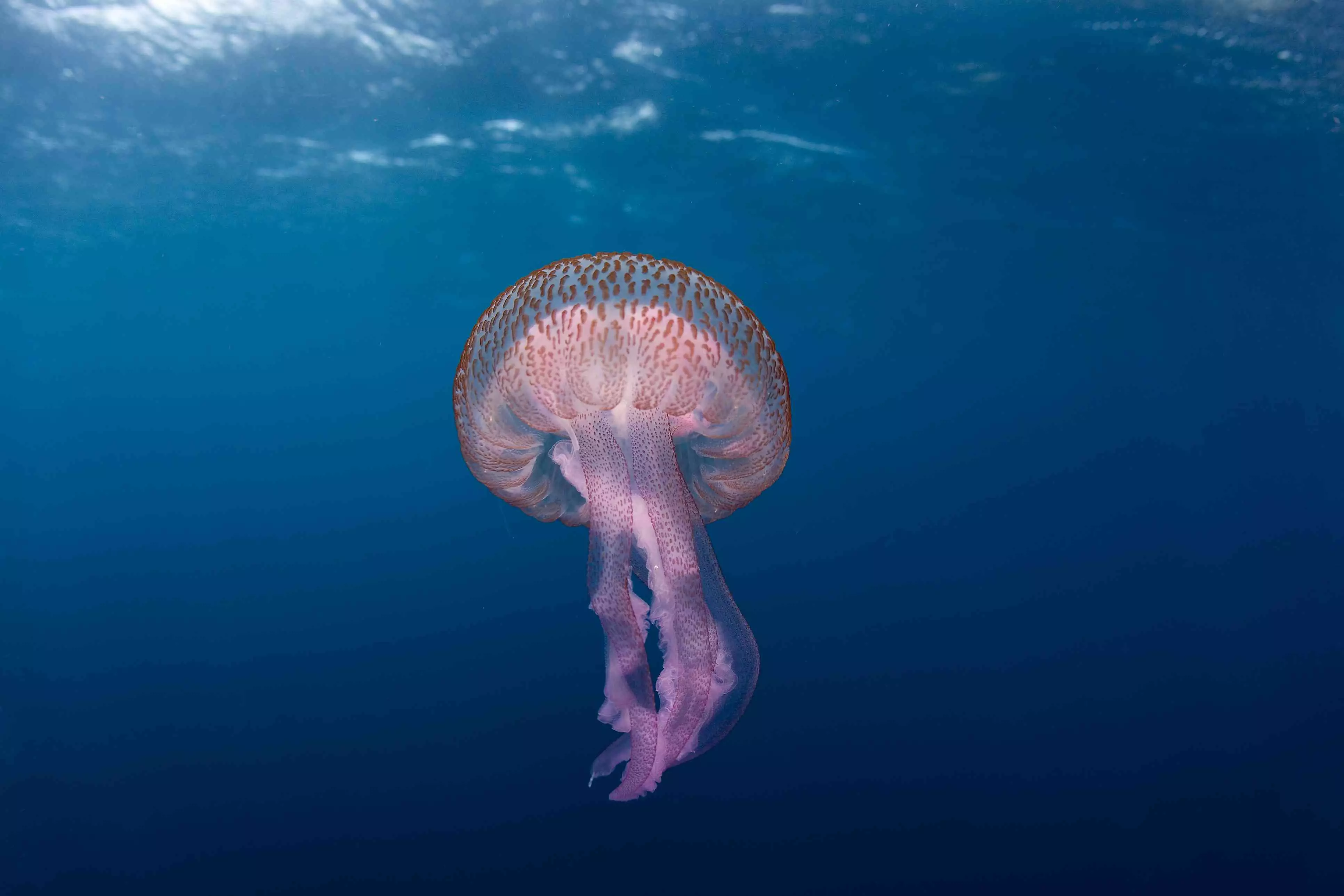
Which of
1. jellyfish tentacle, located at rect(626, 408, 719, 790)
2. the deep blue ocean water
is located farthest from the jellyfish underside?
the deep blue ocean water

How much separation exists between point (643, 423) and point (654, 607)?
2.44 ft

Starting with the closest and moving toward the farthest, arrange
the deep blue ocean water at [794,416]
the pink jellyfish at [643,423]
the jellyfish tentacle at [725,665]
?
the pink jellyfish at [643,423]
the jellyfish tentacle at [725,665]
the deep blue ocean water at [794,416]

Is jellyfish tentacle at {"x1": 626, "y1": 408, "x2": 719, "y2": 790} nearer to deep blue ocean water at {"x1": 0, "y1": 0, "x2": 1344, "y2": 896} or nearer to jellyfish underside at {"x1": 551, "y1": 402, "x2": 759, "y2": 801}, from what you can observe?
jellyfish underside at {"x1": 551, "y1": 402, "x2": 759, "y2": 801}

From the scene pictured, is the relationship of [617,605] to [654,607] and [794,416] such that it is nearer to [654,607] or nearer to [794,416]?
[654,607]

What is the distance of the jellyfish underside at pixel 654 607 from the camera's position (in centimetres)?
254

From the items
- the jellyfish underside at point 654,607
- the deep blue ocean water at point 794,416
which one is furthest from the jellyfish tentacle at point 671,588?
the deep blue ocean water at point 794,416

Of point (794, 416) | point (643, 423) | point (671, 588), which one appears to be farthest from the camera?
point (794, 416)

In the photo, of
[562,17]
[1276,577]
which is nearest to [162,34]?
[562,17]

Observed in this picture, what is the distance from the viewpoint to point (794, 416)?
1639 cm

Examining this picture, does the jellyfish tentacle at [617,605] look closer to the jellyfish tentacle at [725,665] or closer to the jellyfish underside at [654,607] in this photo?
the jellyfish underside at [654,607]

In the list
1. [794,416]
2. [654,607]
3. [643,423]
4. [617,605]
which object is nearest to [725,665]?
[654,607]

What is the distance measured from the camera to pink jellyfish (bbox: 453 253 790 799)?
8.15 ft

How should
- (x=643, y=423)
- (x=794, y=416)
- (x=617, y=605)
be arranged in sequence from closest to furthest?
1. (x=617, y=605)
2. (x=643, y=423)
3. (x=794, y=416)

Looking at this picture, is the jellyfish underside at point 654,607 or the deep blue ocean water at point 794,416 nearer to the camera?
the jellyfish underside at point 654,607
